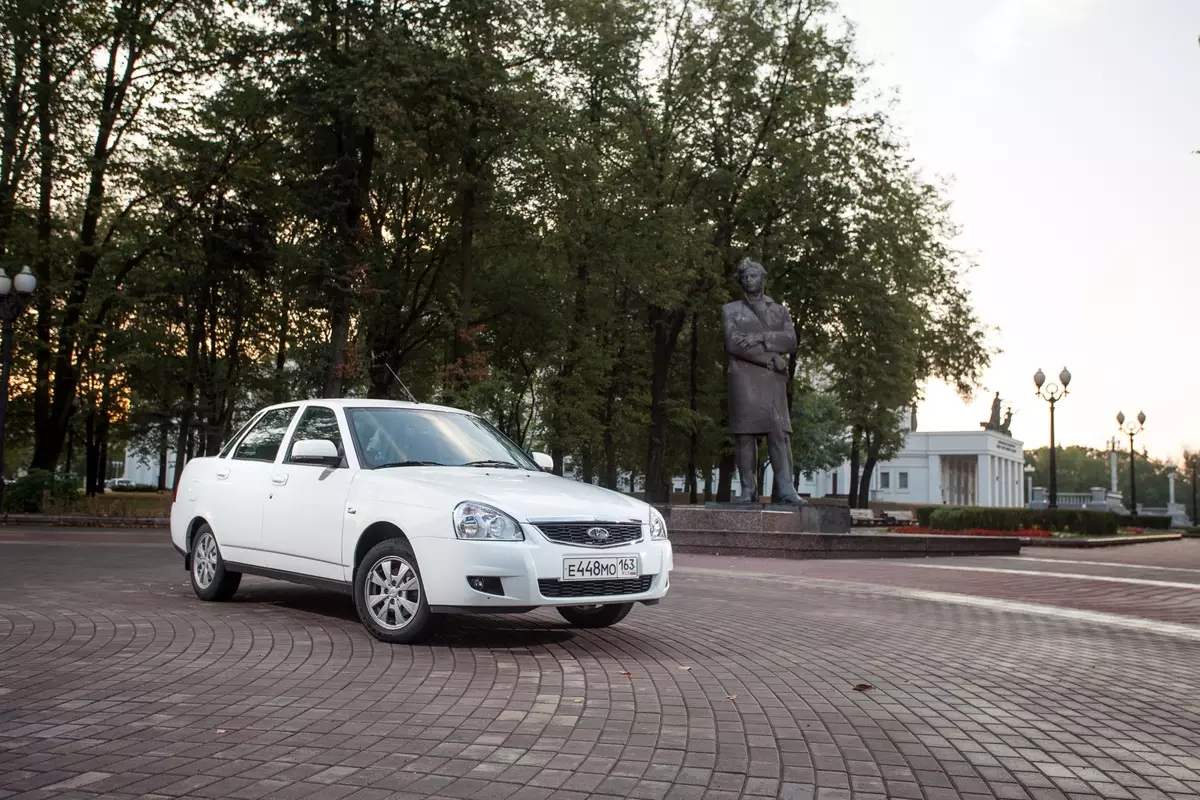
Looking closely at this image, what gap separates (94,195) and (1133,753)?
1132 inches

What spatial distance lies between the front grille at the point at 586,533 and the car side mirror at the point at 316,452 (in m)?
1.92

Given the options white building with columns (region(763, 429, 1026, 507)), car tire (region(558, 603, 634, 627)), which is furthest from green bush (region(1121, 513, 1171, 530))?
white building with columns (region(763, 429, 1026, 507))

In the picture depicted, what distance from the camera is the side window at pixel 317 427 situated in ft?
28.5

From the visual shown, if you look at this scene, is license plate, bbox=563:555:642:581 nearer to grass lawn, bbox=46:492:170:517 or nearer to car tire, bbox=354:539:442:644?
car tire, bbox=354:539:442:644

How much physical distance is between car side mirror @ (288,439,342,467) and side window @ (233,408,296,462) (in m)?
1.10

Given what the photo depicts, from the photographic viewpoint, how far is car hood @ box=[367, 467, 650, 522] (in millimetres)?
7188

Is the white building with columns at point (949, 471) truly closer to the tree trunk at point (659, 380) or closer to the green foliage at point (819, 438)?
the green foliage at point (819, 438)

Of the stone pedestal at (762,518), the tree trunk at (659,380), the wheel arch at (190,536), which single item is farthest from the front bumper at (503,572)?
the tree trunk at (659,380)

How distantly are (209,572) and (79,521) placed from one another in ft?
57.1

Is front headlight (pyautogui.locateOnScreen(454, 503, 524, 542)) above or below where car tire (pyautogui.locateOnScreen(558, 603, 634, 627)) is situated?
above

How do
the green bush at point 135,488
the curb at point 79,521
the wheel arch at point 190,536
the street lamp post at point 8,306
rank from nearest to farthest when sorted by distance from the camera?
the wheel arch at point 190,536 → the street lamp post at point 8,306 → the curb at point 79,521 → the green bush at point 135,488

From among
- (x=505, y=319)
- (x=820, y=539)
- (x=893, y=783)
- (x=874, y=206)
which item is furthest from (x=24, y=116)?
(x=893, y=783)

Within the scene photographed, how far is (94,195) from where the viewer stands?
93.1 ft

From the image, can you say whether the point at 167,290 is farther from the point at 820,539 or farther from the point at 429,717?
the point at 429,717
